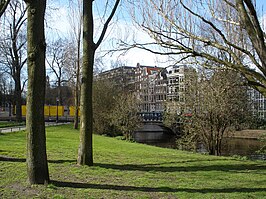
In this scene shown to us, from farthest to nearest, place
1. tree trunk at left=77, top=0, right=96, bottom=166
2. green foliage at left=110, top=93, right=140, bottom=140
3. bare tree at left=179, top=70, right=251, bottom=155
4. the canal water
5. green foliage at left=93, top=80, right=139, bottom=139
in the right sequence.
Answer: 1. green foliage at left=93, top=80, right=139, bottom=139
2. green foliage at left=110, top=93, right=140, bottom=140
3. the canal water
4. bare tree at left=179, top=70, right=251, bottom=155
5. tree trunk at left=77, top=0, right=96, bottom=166

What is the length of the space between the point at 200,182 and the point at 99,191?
2413mm

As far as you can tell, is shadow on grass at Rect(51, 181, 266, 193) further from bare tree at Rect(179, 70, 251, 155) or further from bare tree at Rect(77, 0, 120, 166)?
bare tree at Rect(179, 70, 251, 155)

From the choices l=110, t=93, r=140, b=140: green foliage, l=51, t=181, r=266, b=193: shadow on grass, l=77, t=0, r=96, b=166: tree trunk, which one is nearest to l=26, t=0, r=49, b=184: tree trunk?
l=51, t=181, r=266, b=193: shadow on grass

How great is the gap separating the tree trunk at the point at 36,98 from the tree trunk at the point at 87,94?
2279 millimetres

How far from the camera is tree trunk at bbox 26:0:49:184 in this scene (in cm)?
614

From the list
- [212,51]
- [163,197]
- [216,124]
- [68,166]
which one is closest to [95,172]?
[68,166]

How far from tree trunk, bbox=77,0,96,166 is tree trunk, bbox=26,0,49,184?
2.28m

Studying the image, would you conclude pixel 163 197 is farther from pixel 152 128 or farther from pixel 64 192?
pixel 152 128

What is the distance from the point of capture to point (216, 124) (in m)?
17.9

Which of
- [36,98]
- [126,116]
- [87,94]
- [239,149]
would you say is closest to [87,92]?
[87,94]

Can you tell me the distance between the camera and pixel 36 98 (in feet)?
20.3

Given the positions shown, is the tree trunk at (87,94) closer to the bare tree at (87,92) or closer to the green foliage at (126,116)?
the bare tree at (87,92)

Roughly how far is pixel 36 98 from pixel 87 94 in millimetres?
2583

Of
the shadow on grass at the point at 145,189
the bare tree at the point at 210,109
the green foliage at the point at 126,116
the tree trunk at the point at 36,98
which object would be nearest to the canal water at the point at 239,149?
the bare tree at the point at 210,109
